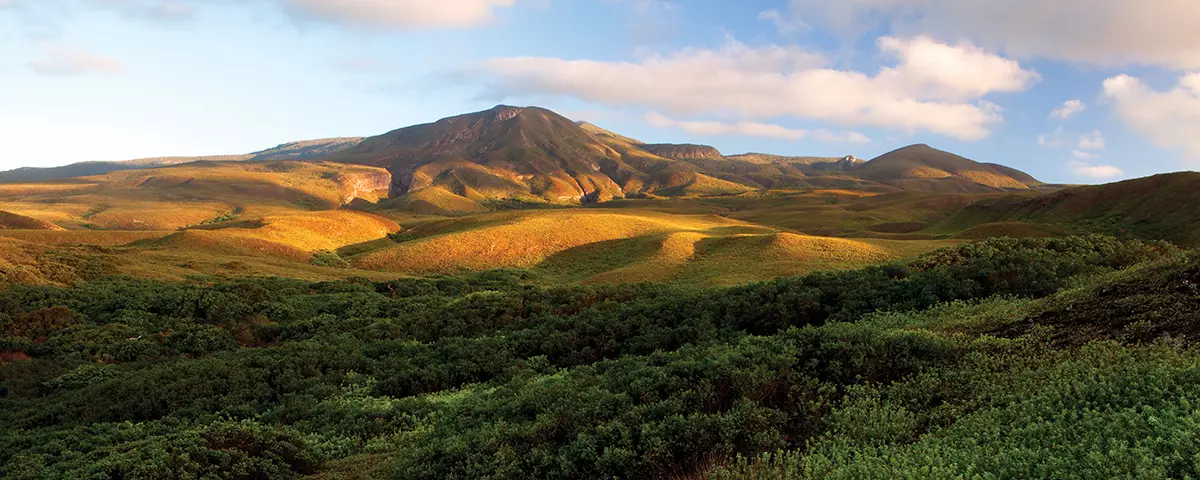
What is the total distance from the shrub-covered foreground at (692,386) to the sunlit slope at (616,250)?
20.1m

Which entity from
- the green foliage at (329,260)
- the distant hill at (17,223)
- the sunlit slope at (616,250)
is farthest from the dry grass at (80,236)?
the sunlit slope at (616,250)

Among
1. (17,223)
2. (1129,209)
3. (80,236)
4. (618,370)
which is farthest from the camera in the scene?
(17,223)

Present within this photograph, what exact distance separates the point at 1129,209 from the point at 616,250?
60.7 m

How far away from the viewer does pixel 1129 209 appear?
68375 mm

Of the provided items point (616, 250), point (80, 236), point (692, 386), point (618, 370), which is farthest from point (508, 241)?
point (692, 386)

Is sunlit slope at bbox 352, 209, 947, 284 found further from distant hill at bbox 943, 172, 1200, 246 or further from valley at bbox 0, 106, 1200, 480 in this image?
distant hill at bbox 943, 172, 1200, 246

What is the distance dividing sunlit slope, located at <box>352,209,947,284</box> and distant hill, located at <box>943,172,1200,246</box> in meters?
21.9

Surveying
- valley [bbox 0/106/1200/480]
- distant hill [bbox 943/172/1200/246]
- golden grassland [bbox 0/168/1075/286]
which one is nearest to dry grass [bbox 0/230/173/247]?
golden grassland [bbox 0/168/1075/286]

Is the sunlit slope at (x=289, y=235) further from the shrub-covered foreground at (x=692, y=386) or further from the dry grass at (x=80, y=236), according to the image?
the shrub-covered foreground at (x=692, y=386)

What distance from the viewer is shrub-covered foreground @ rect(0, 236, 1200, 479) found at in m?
8.70

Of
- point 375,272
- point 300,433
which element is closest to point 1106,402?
point 300,433

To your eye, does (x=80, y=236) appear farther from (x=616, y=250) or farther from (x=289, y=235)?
(x=616, y=250)

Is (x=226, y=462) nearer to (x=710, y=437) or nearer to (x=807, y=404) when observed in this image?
(x=710, y=437)

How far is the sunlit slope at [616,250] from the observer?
165 ft
